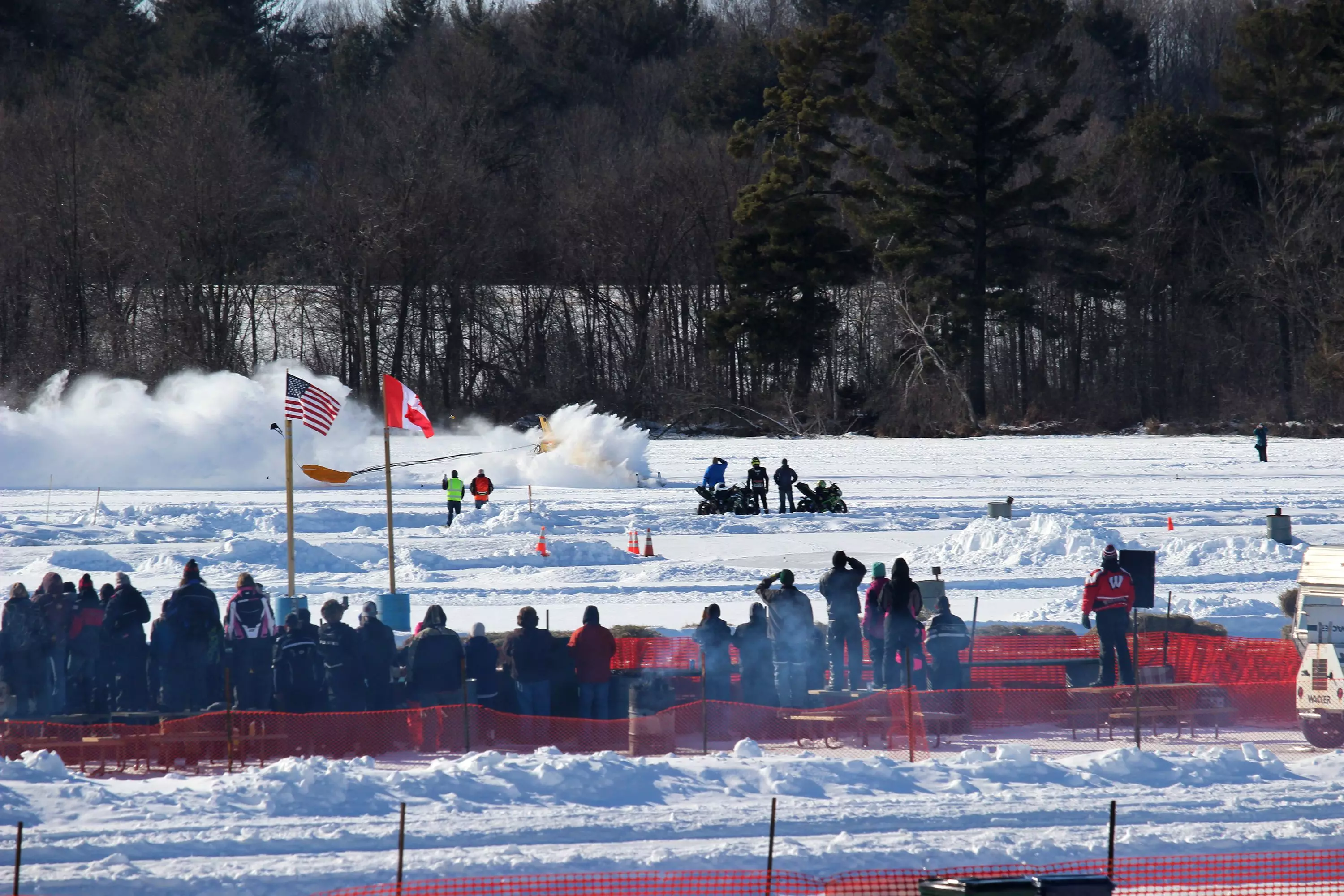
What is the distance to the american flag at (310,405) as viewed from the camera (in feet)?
58.2

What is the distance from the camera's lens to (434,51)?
237 ft

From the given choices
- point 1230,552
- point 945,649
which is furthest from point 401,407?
point 1230,552

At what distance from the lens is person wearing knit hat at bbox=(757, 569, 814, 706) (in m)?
12.5

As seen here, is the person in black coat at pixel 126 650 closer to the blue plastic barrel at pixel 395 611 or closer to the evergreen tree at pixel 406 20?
the blue plastic barrel at pixel 395 611

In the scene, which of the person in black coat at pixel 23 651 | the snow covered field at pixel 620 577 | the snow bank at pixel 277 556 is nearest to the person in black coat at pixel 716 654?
the snow covered field at pixel 620 577

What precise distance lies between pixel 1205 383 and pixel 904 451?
19.9 m

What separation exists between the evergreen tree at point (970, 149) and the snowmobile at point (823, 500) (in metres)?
24.7

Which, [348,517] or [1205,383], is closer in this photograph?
[348,517]

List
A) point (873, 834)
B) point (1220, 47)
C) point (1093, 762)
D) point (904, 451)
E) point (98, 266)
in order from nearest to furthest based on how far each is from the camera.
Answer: point (873, 834) < point (1093, 762) < point (904, 451) < point (98, 266) < point (1220, 47)

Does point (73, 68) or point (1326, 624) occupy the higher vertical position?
point (73, 68)

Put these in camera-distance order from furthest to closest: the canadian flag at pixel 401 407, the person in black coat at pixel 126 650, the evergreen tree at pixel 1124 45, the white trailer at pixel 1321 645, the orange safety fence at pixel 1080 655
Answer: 1. the evergreen tree at pixel 1124 45
2. the canadian flag at pixel 401 407
3. the orange safety fence at pixel 1080 655
4. the person in black coat at pixel 126 650
5. the white trailer at pixel 1321 645

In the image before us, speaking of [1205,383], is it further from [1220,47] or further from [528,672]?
[528,672]

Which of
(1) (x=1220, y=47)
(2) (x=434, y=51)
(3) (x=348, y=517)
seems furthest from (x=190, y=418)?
(1) (x=1220, y=47)

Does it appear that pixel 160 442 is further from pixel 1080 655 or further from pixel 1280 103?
pixel 1280 103
